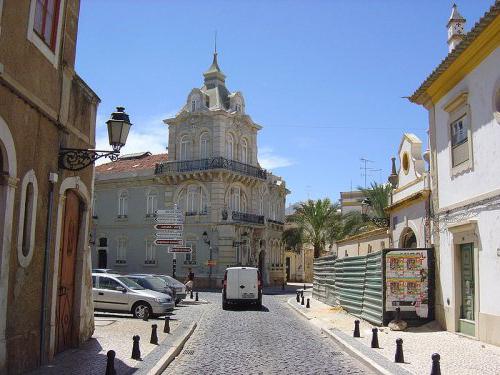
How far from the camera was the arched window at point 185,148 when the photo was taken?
148 ft

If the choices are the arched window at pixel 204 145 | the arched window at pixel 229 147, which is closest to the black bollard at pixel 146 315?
the arched window at pixel 204 145

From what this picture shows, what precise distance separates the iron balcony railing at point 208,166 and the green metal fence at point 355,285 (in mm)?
15561

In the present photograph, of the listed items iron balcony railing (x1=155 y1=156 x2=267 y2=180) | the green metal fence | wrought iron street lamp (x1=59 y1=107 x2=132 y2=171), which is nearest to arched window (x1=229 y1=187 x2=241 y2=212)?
iron balcony railing (x1=155 y1=156 x2=267 y2=180)

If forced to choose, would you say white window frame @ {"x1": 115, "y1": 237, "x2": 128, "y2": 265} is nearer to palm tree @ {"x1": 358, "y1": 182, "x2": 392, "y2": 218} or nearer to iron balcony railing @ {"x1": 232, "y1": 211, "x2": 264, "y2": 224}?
iron balcony railing @ {"x1": 232, "y1": 211, "x2": 264, "y2": 224}

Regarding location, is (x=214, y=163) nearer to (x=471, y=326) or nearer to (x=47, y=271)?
(x=471, y=326)

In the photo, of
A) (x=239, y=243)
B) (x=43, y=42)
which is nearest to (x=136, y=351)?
(x=43, y=42)

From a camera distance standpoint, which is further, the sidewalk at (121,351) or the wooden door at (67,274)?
the wooden door at (67,274)

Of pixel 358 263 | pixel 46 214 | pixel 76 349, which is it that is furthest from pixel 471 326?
pixel 46 214

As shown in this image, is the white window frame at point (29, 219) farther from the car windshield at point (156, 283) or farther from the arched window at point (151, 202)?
the arched window at point (151, 202)

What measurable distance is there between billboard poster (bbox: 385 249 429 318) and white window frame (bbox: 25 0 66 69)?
11.1 metres

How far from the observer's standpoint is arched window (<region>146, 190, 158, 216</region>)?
45.8 meters

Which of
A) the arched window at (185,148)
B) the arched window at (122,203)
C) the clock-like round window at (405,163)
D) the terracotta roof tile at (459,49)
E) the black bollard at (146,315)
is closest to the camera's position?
the terracotta roof tile at (459,49)

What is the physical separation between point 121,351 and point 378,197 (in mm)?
25931

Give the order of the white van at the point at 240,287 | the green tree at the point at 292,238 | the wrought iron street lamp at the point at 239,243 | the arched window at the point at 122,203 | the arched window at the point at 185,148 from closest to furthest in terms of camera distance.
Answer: the white van at the point at 240,287 → the wrought iron street lamp at the point at 239,243 → the arched window at the point at 185,148 → the arched window at the point at 122,203 → the green tree at the point at 292,238
